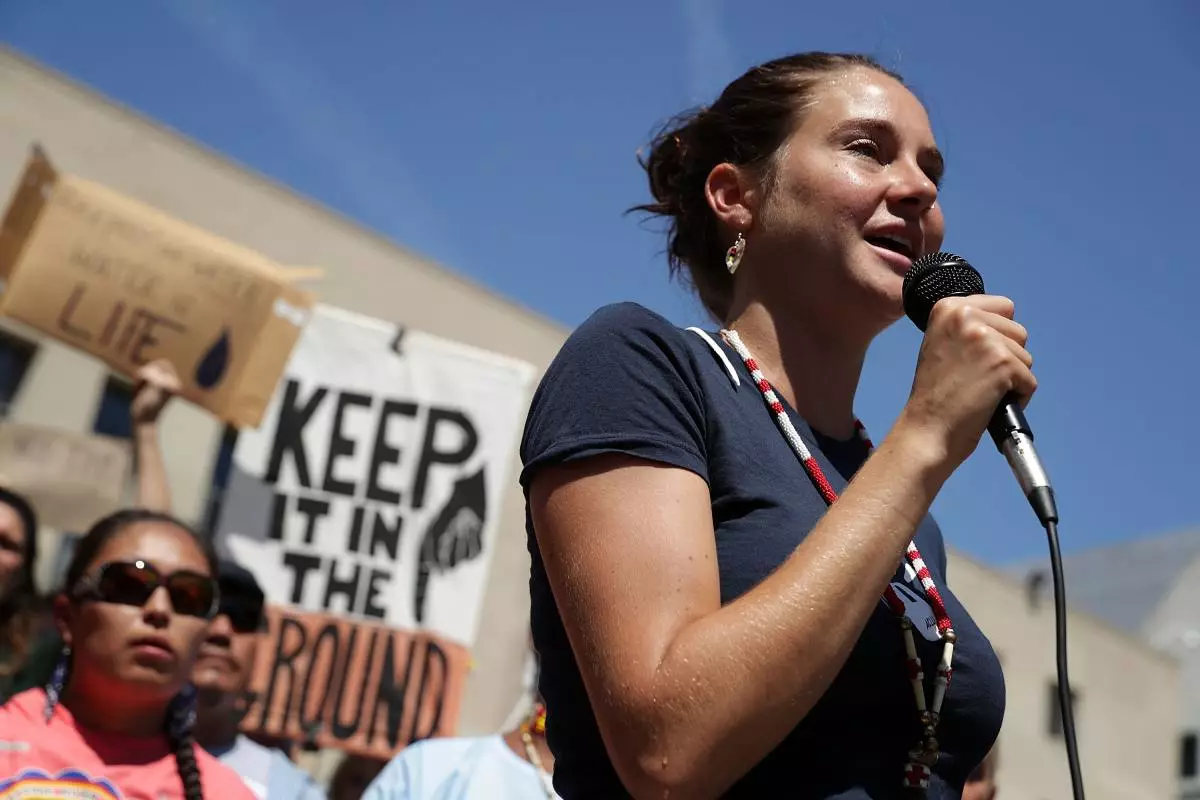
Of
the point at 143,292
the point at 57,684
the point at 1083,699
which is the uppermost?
the point at 1083,699

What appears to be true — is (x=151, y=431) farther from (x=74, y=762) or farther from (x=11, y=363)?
(x=11, y=363)

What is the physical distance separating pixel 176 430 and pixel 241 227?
122 inches

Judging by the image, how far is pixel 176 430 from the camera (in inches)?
677

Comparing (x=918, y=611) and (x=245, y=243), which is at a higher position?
(x=245, y=243)

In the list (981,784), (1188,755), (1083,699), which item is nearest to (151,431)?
(981,784)

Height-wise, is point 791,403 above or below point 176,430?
below

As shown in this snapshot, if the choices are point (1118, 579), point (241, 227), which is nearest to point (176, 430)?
point (241, 227)

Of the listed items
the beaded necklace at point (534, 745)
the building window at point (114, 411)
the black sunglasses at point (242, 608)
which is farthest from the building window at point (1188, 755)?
the beaded necklace at point (534, 745)

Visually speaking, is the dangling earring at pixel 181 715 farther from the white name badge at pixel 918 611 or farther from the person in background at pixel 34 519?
the white name badge at pixel 918 611

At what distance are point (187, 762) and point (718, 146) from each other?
72.0 inches

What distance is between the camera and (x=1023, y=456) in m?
1.69

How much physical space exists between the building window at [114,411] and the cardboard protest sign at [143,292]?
1060 cm

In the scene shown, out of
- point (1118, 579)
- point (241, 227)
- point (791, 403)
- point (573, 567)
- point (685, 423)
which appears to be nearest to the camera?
point (573, 567)

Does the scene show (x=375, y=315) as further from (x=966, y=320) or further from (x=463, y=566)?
(x=966, y=320)
